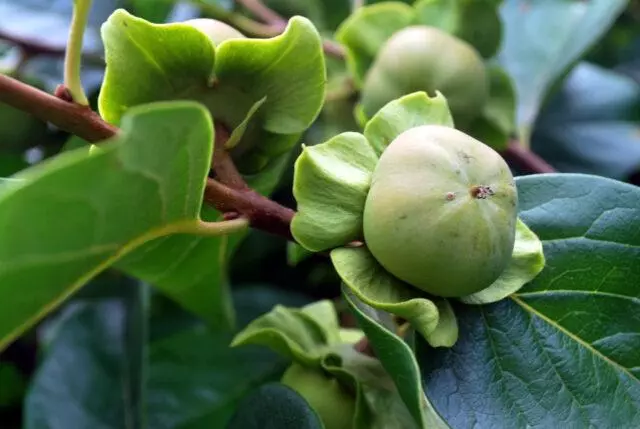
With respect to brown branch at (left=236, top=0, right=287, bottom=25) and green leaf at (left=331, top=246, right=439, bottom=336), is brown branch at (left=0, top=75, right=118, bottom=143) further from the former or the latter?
brown branch at (left=236, top=0, right=287, bottom=25)

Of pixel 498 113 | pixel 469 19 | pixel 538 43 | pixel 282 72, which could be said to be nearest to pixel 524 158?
pixel 498 113

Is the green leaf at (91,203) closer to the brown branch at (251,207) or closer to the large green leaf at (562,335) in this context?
the brown branch at (251,207)

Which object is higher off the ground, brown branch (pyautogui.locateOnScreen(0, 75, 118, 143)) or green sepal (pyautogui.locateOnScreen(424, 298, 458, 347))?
brown branch (pyautogui.locateOnScreen(0, 75, 118, 143))

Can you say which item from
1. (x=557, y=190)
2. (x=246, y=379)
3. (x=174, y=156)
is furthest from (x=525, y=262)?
(x=246, y=379)

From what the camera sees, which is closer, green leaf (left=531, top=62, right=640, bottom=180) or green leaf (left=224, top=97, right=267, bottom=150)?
green leaf (left=224, top=97, right=267, bottom=150)

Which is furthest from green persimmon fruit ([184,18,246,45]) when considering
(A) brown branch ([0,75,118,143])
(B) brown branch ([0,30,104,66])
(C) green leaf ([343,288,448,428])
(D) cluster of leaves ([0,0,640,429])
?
(B) brown branch ([0,30,104,66])

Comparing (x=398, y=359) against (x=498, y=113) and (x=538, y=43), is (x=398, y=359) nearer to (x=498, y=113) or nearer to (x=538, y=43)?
(x=498, y=113)
